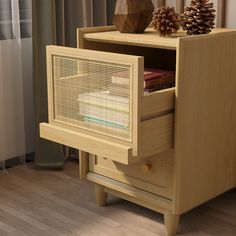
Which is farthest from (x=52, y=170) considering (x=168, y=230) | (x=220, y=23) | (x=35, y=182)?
(x=220, y=23)

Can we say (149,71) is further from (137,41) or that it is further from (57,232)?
(57,232)

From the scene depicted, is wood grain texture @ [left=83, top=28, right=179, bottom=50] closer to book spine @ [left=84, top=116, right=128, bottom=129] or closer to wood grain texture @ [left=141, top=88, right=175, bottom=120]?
wood grain texture @ [left=141, top=88, right=175, bottom=120]

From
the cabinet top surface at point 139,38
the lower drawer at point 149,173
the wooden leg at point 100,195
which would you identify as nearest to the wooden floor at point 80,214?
the wooden leg at point 100,195

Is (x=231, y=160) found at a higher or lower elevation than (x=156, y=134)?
lower

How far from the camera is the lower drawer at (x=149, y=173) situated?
1.64 meters

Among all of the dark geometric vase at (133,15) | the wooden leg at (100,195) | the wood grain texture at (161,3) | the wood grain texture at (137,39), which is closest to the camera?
the wood grain texture at (137,39)

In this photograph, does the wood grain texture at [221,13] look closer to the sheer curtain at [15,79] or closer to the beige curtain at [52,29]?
the beige curtain at [52,29]

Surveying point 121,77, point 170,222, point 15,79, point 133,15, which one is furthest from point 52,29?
point 170,222

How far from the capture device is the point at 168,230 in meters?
1.68

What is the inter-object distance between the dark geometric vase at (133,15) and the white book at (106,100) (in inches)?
12.2

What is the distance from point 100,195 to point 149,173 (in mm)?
286

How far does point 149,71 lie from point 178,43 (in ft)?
0.86

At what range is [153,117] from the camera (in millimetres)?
1511

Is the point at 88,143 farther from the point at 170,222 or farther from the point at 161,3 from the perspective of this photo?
the point at 161,3
